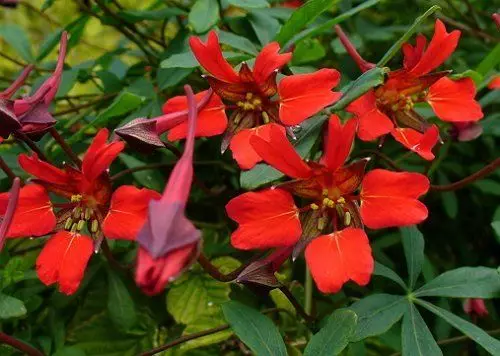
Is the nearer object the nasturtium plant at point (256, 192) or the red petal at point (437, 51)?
the nasturtium plant at point (256, 192)

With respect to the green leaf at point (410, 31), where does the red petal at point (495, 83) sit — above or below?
below

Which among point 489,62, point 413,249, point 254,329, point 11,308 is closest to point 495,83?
point 489,62

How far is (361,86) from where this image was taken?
753 millimetres

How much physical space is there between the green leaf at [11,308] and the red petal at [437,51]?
522mm

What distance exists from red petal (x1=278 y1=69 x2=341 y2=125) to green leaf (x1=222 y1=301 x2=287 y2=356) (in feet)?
0.71

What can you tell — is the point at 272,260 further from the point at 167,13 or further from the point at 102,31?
the point at 102,31

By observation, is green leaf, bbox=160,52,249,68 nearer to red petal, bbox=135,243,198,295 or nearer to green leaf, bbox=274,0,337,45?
green leaf, bbox=274,0,337,45

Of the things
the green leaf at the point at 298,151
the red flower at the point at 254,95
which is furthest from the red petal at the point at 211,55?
the green leaf at the point at 298,151

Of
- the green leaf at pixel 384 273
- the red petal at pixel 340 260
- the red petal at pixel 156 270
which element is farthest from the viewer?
the green leaf at pixel 384 273

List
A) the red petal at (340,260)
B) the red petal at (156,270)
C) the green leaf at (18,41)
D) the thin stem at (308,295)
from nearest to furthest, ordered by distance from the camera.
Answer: the red petal at (156,270) < the red petal at (340,260) < the thin stem at (308,295) < the green leaf at (18,41)

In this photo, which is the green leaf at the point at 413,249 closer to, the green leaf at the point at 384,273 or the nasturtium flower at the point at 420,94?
the green leaf at the point at 384,273

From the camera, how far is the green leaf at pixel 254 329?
818mm

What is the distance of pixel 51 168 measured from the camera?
0.78 metres

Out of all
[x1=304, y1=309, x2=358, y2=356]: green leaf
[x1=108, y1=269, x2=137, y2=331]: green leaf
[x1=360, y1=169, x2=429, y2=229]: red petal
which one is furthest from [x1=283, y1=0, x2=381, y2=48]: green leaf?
[x1=108, y1=269, x2=137, y2=331]: green leaf
